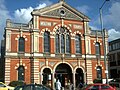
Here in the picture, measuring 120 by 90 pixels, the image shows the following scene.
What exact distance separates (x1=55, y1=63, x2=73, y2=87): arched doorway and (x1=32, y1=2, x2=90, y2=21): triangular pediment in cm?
920

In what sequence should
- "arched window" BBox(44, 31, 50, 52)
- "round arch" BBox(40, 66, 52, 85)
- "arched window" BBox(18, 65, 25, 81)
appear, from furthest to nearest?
"arched window" BBox(44, 31, 50, 52), "round arch" BBox(40, 66, 52, 85), "arched window" BBox(18, 65, 25, 81)

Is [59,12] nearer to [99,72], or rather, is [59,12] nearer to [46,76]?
[46,76]

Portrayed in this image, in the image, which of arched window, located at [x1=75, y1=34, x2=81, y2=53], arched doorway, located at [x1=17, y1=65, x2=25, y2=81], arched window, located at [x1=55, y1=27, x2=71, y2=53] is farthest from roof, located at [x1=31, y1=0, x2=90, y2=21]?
arched doorway, located at [x1=17, y1=65, x2=25, y2=81]

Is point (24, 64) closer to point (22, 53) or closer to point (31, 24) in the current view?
point (22, 53)

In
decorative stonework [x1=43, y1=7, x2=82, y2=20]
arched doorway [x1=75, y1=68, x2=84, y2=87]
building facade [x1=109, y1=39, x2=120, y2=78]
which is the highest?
decorative stonework [x1=43, y1=7, x2=82, y2=20]

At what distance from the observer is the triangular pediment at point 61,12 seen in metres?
44.8

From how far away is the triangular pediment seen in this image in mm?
44753

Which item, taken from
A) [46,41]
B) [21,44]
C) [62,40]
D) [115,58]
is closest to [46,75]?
[46,41]

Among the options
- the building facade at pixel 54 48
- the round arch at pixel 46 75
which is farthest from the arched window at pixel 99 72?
the round arch at pixel 46 75

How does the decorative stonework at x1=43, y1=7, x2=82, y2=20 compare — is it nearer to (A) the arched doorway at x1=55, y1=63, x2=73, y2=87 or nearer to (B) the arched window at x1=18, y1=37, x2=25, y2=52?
(B) the arched window at x1=18, y1=37, x2=25, y2=52

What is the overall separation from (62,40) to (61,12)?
534 centimetres

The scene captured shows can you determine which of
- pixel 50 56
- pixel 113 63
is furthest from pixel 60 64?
pixel 113 63

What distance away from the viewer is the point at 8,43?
41.6 m

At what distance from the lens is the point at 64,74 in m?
46.0
